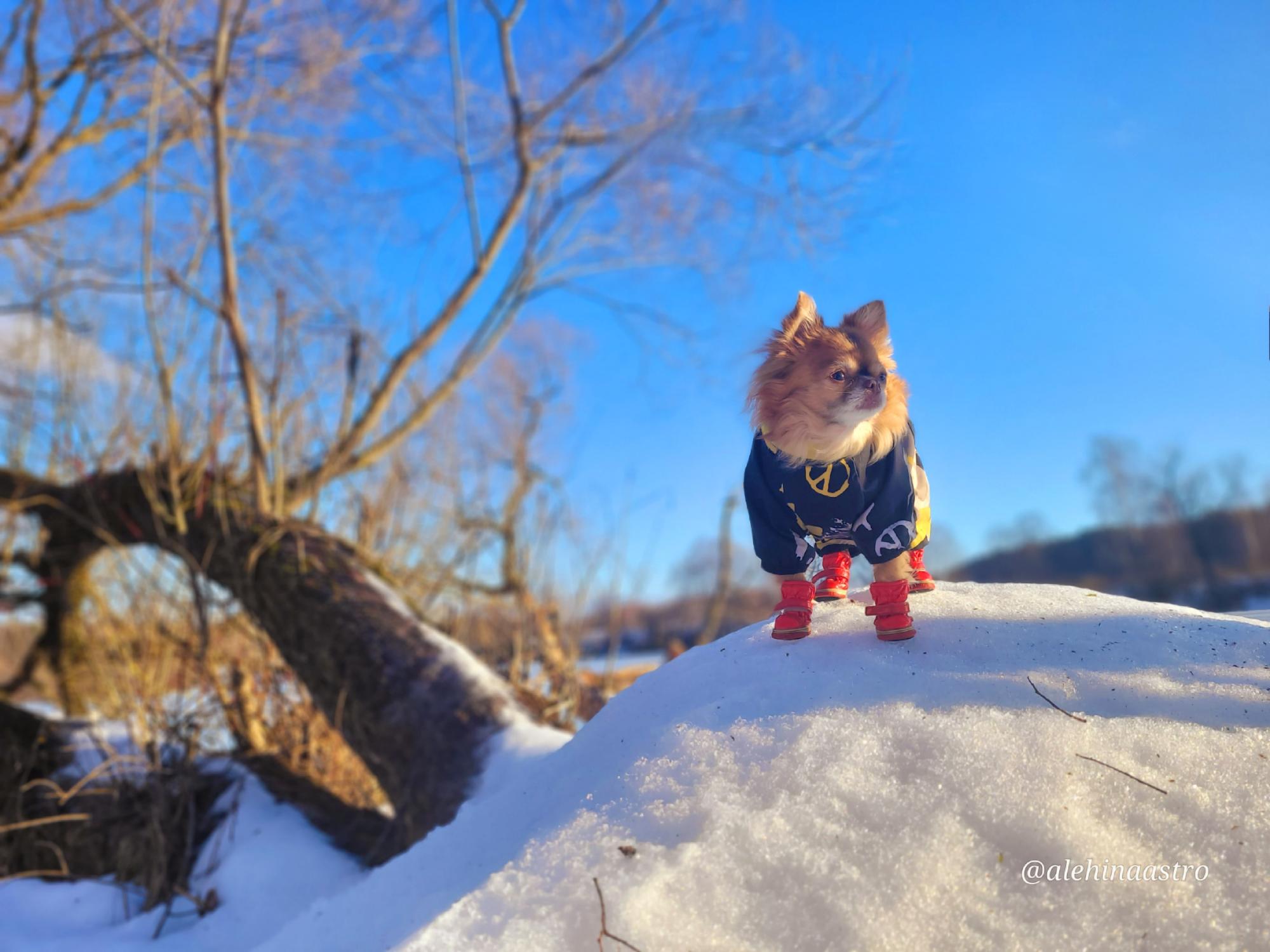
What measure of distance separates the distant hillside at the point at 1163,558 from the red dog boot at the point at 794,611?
609 inches

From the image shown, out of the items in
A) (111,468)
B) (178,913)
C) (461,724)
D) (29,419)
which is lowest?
(178,913)

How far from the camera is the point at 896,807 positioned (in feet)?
4.11

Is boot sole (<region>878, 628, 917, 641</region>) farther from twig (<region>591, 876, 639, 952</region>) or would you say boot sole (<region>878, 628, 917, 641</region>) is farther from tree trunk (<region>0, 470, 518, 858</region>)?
tree trunk (<region>0, 470, 518, 858</region>)

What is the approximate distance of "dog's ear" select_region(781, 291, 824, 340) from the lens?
175 cm

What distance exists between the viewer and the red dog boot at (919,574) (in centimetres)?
201

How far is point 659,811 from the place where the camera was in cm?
132

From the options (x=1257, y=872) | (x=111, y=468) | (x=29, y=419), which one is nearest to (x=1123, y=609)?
(x=1257, y=872)

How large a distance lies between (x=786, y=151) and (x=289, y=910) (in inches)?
211

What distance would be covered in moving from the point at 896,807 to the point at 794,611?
1.91 ft

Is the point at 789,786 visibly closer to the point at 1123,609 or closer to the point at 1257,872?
the point at 1257,872

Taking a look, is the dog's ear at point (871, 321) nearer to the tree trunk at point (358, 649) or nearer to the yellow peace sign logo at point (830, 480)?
the yellow peace sign logo at point (830, 480)

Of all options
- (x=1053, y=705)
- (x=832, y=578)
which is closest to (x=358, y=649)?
(x=832, y=578)

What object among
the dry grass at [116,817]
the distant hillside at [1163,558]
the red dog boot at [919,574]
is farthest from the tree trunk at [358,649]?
the distant hillside at [1163,558]

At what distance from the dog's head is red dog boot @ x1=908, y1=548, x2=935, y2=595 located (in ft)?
1.39
